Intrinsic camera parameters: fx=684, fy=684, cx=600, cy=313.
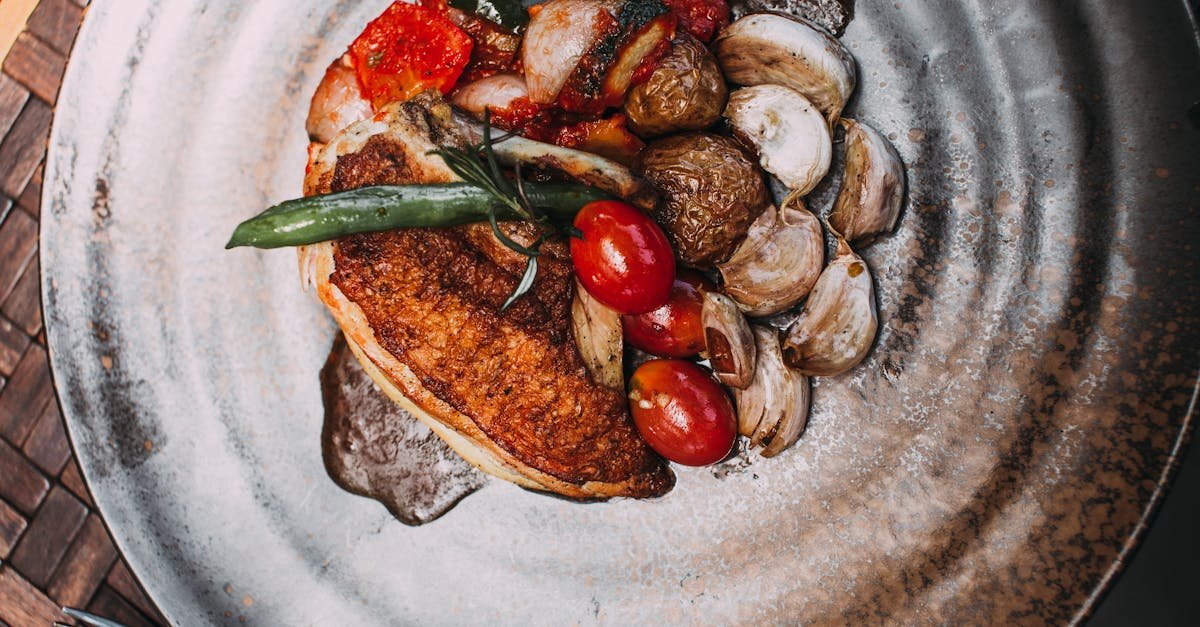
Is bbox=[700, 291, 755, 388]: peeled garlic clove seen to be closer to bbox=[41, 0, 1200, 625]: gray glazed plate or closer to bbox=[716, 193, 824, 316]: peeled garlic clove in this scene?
bbox=[716, 193, 824, 316]: peeled garlic clove

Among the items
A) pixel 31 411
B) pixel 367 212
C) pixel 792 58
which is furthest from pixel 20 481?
pixel 792 58

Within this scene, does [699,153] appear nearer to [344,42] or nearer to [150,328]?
[344,42]

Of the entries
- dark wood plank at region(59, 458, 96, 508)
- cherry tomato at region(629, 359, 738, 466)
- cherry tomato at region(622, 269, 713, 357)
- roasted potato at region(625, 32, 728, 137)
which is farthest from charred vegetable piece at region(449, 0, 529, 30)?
dark wood plank at region(59, 458, 96, 508)

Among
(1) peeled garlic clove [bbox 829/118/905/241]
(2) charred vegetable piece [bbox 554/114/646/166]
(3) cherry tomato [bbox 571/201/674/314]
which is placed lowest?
(1) peeled garlic clove [bbox 829/118/905/241]

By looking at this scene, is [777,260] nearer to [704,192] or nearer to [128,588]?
[704,192]

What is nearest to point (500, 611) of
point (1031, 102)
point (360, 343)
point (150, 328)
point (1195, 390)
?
point (360, 343)

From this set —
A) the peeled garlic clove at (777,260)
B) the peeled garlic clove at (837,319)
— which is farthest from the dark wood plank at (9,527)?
the peeled garlic clove at (837,319)
